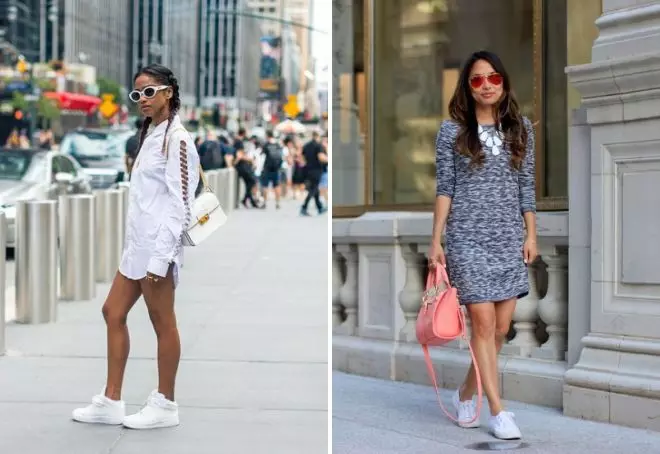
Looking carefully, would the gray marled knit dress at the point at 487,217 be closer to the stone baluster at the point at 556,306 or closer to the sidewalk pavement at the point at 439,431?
the sidewalk pavement at the point at 439,431

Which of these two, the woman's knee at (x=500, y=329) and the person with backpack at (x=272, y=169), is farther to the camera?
the person with backpack at (x=272, y=169)

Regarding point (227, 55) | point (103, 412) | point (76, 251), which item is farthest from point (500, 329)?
point (227, 55)

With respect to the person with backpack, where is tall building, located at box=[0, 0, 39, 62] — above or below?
above

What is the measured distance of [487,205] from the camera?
5.80 metres

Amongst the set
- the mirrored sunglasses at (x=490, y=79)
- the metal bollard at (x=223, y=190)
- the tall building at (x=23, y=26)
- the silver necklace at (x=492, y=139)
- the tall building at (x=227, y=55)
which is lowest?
the silver necklace at (x=492, y=139)

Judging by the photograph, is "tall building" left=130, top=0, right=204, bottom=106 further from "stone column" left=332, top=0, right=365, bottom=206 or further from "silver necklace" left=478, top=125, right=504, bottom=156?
"silver necklace" left=478, top=125, right=504, bottom=156

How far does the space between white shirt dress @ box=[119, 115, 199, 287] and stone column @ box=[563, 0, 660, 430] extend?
2086 mm

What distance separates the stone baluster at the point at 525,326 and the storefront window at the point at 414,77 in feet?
8.46

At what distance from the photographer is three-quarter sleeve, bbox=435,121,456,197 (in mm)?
5891

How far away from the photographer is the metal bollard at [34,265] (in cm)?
974

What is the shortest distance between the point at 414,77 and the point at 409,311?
2.60m

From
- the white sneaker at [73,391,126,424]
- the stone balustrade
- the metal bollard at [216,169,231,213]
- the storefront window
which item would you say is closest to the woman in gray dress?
the stone balustrade

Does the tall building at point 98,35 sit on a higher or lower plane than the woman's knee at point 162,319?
higher

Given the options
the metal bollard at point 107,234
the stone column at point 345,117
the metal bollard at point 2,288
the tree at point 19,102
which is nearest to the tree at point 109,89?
the tree at point 19,102
